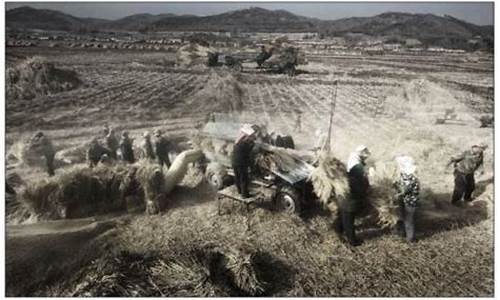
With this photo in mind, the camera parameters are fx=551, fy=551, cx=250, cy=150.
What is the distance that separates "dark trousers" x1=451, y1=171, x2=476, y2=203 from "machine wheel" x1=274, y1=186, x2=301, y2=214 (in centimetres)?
175

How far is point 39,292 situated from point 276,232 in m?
2.23

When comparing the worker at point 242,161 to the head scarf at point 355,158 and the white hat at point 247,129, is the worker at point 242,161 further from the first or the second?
the head scarf at point 355,158

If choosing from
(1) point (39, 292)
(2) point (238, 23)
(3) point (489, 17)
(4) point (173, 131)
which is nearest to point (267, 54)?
(2) point (238, 23)

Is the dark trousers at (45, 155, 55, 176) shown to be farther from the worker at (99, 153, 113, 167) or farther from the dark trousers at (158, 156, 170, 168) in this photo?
the dark trousers at (158, 156, 170, 168)

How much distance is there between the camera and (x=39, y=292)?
4.88 metres

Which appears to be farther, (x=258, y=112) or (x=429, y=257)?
(x=258, y=112)

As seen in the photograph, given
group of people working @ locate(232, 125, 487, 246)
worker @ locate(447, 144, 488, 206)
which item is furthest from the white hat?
worker @ locate(447, 144, 488, 206)

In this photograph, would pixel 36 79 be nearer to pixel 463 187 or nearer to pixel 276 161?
pixel 276 161

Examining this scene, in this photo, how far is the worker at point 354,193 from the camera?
526 cm

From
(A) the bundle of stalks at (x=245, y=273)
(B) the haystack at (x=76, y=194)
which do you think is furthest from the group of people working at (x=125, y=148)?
(A) the bundle of stalks at (x=245, y=273)

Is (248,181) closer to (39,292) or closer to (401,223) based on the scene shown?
(401,223)

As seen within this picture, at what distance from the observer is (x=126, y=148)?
5641 mm

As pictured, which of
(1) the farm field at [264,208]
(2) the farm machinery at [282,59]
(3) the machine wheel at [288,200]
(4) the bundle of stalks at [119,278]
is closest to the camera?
(4) the bundle of stalks at [119,278]

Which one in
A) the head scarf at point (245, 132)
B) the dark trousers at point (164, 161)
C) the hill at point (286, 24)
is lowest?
the dark trousers at point (164, 161)
